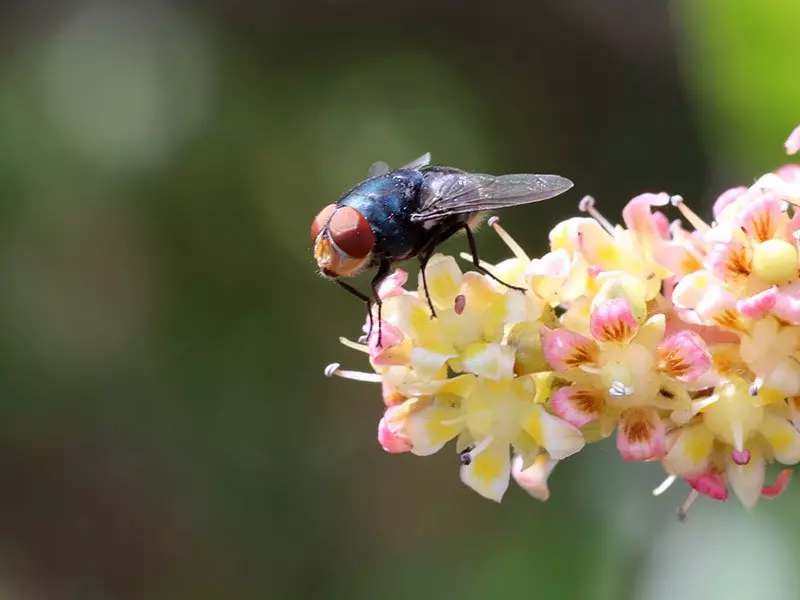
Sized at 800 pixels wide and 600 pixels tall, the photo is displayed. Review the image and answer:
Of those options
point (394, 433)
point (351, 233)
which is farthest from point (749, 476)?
point (351, 233)

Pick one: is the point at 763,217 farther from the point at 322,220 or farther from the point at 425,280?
the point at 322,220

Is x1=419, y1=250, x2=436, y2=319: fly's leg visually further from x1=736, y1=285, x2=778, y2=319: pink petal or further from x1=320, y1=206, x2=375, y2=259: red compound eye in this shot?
x1=736, y1=285, x2=778, y2=319: pink petal

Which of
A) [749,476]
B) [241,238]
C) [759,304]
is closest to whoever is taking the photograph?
[759,304]

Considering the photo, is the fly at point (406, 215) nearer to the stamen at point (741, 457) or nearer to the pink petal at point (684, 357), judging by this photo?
the pink petal at point (684, 357)

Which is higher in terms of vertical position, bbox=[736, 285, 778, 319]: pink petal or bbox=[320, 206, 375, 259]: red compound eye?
bbox=[320, 206, 375, 259]: red compound eye

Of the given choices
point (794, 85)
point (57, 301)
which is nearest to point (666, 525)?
point (794, 85)

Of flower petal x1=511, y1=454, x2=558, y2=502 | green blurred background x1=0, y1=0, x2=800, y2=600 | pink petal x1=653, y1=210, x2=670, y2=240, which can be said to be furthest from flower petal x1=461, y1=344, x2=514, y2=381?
green blurred background x1=0, y1=0, x2=800, y2=600
